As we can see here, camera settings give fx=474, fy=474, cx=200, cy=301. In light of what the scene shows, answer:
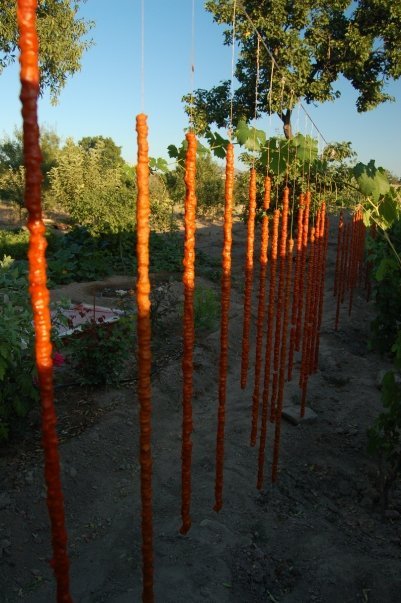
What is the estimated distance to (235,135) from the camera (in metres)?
3.50

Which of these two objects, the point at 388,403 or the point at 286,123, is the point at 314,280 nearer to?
the point at 388,403

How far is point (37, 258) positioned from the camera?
125 cm

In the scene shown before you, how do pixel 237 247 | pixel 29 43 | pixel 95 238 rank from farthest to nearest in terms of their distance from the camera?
pixel 237 247
pixel 95 238
pixel 29 43

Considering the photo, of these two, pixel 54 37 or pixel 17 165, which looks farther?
pixel 17 165

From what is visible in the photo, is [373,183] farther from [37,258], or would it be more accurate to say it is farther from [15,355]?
[15,355]

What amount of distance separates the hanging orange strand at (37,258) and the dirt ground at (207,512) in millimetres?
1793

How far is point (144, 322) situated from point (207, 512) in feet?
8.42

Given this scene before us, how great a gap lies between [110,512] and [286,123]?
1427 centimetres

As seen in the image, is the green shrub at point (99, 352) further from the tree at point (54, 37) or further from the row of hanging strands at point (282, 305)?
the tree at point (54, 37)

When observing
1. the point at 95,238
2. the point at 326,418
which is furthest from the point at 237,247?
the point at 326,418

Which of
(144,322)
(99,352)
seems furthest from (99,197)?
(144,322)

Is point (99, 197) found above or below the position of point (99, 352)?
above

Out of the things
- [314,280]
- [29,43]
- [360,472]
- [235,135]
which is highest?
[235,135]

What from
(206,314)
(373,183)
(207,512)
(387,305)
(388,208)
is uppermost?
(373,183)
